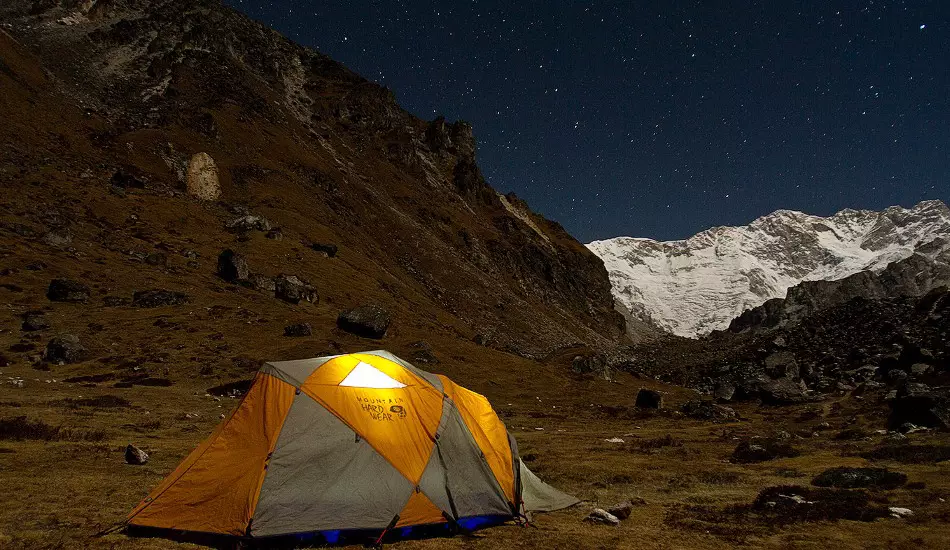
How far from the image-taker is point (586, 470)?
15188 mm

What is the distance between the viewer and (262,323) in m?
41.6

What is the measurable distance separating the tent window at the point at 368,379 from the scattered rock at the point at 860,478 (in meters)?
10.7

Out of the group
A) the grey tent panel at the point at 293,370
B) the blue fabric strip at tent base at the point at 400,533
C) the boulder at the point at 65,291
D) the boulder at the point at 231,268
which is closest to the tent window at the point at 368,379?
the grey tent panel at the point at 293,370

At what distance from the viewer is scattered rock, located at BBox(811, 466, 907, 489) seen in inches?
470

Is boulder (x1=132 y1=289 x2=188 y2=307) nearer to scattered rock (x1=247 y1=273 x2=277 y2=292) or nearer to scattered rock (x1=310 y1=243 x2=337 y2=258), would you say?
scattered rock (x1=247 y1=273 x2=277 y2=292)

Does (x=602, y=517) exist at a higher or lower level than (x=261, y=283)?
lower

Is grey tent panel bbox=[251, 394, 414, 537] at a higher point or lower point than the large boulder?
lower

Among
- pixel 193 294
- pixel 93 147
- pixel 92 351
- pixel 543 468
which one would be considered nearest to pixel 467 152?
pixel 93 147

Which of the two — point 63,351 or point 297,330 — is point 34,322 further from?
point 297,330

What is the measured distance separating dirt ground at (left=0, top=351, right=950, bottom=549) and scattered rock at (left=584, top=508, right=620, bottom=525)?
29 centimetres

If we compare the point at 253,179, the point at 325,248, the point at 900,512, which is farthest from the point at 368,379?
the point at 253,179

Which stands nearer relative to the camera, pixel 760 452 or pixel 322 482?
pixel 322 482

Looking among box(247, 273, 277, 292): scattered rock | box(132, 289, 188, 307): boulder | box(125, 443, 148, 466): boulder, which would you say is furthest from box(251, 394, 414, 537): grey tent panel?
box(247, 273, 277, 292): scattered rock

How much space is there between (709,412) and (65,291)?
46.9 metres
